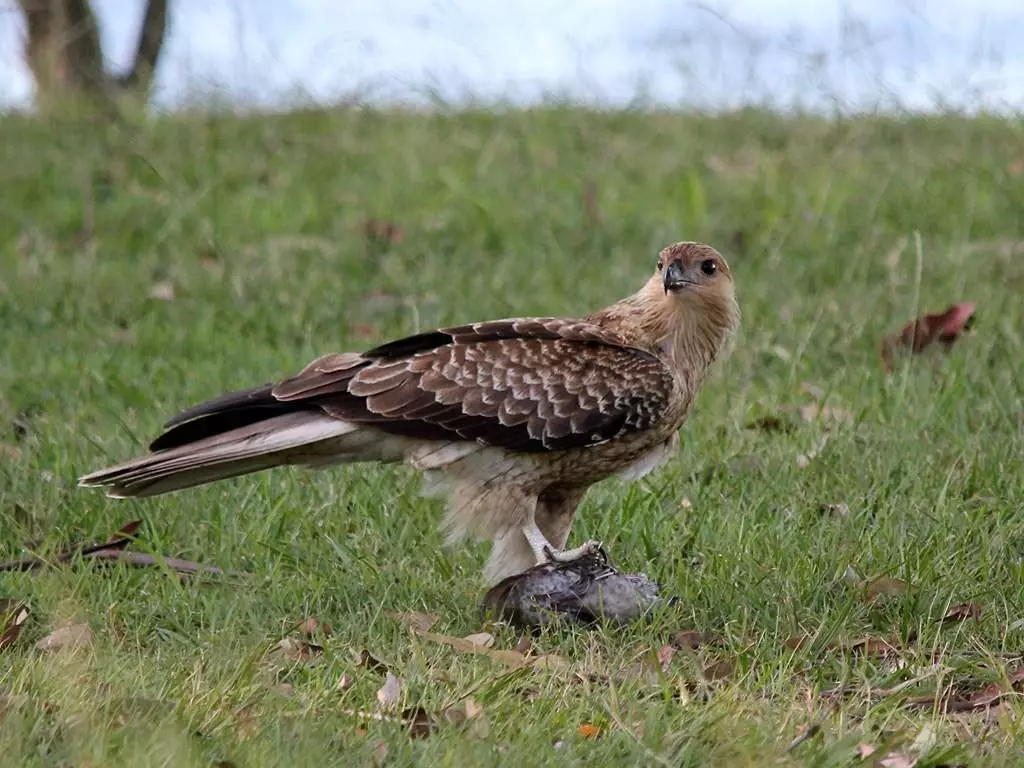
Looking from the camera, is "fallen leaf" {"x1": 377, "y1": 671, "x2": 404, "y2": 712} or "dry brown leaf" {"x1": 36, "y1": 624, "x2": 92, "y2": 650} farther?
"dry brown leaf" {"x1": 36, "y1": 624, "x2": 92, "y2": 650}

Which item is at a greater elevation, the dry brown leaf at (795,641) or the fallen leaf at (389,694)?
the fallen leaf at (389,694)

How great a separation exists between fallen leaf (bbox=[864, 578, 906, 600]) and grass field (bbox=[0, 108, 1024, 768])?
0.06ft

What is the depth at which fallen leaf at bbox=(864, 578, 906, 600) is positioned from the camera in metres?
5.15

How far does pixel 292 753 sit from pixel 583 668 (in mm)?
1065

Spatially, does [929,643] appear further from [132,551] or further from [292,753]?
[132,551]

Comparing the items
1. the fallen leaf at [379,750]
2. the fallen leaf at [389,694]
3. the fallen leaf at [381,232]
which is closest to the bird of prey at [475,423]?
the fallen leaf at [389,694]

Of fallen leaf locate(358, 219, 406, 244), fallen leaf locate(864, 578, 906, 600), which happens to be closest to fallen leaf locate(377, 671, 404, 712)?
fallen leaf locate(864, 578, 906, 600)

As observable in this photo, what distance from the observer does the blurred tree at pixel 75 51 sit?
1212cm

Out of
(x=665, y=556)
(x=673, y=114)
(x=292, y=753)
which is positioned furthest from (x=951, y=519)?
(x=673, y=114)

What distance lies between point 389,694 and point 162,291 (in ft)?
15.9

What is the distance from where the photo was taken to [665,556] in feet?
18.5

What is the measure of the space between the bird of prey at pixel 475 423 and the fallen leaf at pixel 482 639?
444 mm

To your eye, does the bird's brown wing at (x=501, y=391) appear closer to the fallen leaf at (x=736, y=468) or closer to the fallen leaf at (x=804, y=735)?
the fallen leaf at (x=736, y=468)

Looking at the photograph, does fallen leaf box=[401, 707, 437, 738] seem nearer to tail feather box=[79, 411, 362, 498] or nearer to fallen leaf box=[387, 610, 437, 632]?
fallen leaf box=[387, 610, 437, 632]
